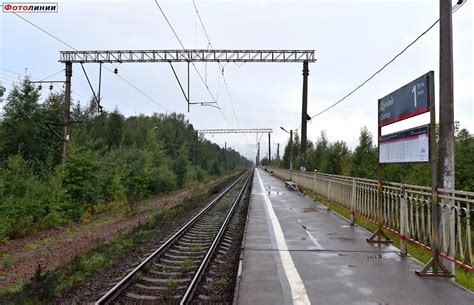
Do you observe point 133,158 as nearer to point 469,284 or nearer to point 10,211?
point 10,211

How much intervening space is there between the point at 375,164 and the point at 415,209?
86.9ft

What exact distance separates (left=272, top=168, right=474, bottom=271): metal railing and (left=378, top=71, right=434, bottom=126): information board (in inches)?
53.7

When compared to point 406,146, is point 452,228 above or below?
below

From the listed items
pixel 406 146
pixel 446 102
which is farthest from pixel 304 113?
pixel 446 102

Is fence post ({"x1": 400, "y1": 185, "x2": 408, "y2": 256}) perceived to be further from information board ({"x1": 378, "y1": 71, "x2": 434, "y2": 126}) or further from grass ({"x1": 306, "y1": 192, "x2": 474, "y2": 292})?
information board ({"x1": 378, "y1": 71, "x2": 434, "y2": 126})

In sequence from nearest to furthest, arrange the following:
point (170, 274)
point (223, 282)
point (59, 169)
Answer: point (223, 282) < point (170, 274) < point (59, 169)

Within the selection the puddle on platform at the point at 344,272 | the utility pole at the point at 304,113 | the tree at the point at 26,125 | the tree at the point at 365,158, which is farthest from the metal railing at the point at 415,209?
the tree at the point at 26,125

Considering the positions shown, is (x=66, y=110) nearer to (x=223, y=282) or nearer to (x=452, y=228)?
(x=223, y=282)

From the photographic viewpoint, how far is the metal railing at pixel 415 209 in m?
5.68

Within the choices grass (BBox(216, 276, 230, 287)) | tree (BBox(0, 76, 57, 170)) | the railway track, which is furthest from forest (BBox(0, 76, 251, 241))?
grass (BBox(216, 276, 230, 287))

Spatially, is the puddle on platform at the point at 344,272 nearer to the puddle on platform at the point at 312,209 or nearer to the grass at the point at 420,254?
the grass at the point at 420,254

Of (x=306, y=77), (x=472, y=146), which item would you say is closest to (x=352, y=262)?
(x=472, y=146)

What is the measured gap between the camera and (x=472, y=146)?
62.4ft

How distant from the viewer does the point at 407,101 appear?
23.7 ft
